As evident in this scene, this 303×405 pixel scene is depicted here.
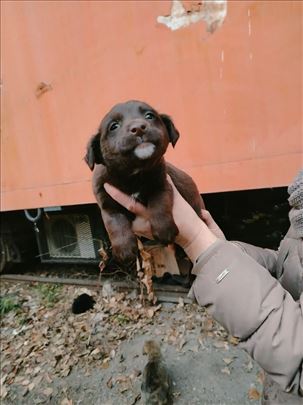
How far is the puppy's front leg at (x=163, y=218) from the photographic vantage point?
6.21 ft

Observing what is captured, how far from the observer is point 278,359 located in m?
1.23

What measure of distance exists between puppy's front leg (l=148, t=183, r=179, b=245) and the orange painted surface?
1.19 meters

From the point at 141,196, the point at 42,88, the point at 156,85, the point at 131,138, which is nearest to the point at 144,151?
the point at 131,138

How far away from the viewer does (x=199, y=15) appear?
2906 millimetres

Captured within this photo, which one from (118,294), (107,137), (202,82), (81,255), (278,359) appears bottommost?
(118,294)

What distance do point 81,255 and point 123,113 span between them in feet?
10.2

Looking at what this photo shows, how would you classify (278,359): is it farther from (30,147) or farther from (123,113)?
(30,147)

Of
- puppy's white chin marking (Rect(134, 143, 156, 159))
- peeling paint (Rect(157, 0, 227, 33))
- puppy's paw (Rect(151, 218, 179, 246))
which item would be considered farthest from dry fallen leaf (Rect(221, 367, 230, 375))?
peeling paint (Rect(157, 0, 227, 33))

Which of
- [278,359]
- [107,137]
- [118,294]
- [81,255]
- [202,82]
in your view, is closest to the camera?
[278,359]

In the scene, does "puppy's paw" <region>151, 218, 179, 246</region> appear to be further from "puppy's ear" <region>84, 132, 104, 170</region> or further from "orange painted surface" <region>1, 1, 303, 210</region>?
"orange painted surface" <region>1, 1, 303, 210</region>

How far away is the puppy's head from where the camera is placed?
5.74 ft

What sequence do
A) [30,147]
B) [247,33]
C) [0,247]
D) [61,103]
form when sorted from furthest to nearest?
[0,247]
[30,147]
[61,103]
[247,33]

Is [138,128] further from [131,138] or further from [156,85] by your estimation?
[156,85]

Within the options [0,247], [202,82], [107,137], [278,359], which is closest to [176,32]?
[202,82]
